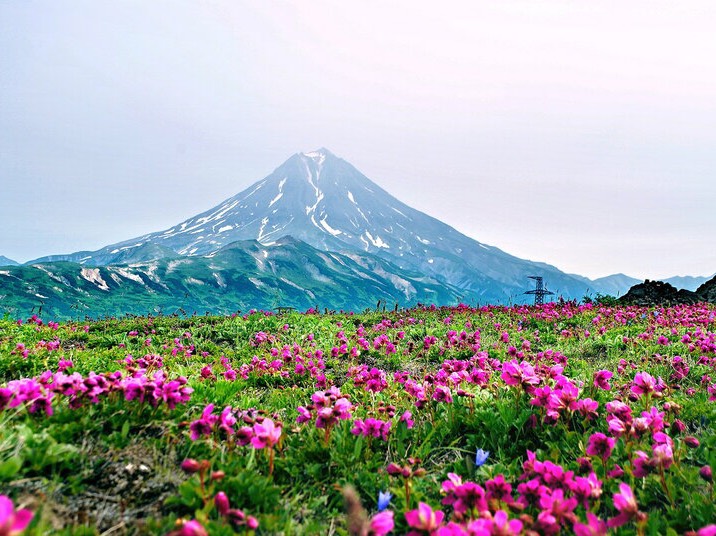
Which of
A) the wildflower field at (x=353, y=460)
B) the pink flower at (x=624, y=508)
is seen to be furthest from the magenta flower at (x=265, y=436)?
the pink flower at (x=624, y=508)

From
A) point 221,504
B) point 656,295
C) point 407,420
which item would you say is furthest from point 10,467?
point 656,295

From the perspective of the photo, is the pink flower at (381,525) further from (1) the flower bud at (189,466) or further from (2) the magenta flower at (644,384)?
(2) the magenta flower at (644,384)

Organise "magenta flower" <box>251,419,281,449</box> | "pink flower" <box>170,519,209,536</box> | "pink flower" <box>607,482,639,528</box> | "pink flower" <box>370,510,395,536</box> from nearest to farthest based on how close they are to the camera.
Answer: "pink flower" <box>170,519,209,536</box>
"pink flower" <box>370,510,395,536</box>
"pink flower" <box>607,482,639,528</box>
"magenta flower" <box>251,419,281,449</box>

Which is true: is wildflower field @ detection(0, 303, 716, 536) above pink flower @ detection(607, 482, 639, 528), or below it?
below

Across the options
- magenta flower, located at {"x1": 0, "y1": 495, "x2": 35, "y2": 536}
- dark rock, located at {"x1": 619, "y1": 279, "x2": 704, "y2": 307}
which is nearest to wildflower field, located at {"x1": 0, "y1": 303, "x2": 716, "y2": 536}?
magenta flower, located at {"x1": 0, "y1": 495, "x2": 35, "y2": 536}

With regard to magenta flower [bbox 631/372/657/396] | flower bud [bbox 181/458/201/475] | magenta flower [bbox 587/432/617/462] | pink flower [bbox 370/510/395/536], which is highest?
magenta flower [bbox 631/372/657/396]

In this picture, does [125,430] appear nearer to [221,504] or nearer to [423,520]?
[221,504]

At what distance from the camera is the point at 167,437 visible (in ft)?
10.4

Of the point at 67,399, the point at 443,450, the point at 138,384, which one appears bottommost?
the point at 443,450

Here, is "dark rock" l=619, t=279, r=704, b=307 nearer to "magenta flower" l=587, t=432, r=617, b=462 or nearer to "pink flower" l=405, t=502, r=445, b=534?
"magenta flower" l=587, t=432, r=617, b=462

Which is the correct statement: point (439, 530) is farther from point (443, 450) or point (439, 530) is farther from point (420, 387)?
point (420, 387)

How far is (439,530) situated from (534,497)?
3.16 feet

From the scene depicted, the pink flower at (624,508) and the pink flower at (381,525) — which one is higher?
the pink flower at (624,508)

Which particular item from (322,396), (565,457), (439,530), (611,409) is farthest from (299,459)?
(611,409)
